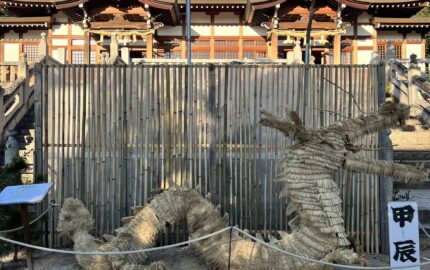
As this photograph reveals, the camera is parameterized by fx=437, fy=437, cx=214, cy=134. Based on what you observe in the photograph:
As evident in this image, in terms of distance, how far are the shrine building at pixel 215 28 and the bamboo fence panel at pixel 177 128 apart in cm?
1098

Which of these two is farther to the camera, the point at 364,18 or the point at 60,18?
the point at 364,18

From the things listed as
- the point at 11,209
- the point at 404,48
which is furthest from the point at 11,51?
the point at 404,48

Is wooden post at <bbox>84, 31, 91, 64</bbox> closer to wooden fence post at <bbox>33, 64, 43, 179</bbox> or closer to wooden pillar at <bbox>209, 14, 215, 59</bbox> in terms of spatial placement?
wooden pillar at <bbox>209, 14, 215, 59</bbox>

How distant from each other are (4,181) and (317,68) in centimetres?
431

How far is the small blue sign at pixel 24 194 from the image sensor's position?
434 centimetres

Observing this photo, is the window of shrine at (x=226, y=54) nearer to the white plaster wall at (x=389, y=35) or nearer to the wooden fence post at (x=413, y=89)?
the white plaster wall at (x=389, y=35)

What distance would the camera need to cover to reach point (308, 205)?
14.2ft

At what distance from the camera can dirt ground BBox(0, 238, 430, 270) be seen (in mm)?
5215

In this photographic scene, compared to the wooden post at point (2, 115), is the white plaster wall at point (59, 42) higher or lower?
higher

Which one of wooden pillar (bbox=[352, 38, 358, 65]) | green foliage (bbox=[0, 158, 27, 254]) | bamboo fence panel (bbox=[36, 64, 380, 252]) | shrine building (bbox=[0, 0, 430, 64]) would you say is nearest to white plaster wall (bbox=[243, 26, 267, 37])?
shrine building (bbox=[0, 0, 430, 64])

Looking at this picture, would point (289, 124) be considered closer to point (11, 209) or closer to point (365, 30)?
point (11, 209)

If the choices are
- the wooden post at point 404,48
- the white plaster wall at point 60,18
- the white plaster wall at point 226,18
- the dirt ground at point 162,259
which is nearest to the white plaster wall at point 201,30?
the white plaster wall at point 226,18

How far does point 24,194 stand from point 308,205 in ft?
9.52

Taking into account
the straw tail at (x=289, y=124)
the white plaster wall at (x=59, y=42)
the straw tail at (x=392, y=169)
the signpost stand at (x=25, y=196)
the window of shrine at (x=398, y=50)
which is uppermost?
the white plaster wall at (x=59, y=42)
